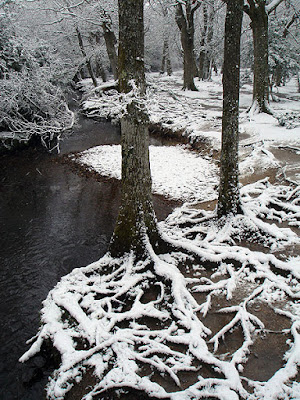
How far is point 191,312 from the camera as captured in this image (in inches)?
165

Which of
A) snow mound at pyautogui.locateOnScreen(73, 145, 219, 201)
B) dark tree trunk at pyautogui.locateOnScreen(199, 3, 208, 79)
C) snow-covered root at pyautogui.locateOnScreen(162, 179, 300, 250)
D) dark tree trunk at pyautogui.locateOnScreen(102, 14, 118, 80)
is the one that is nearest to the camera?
snow-covered root at pyautogui.locateOnScreen(162, 179, 300, 250)

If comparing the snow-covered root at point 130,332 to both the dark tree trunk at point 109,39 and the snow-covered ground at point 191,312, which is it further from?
the dark tree trunk at point 109,39

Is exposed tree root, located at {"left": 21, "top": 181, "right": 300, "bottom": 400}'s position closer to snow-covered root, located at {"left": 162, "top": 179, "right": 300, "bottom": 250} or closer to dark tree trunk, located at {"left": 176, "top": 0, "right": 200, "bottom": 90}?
snow-covered root, located at {"left": 162, "top": 179, "right": 300, "bottom": 250}

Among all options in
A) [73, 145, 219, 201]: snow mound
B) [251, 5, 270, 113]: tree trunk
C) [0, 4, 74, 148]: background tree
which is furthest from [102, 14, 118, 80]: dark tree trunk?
[251, 5, 270, 113]: tree trunk

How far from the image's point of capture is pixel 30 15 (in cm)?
2184

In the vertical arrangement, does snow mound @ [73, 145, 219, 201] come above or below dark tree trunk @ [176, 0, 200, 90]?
below

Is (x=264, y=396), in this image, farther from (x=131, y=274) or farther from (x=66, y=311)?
(x=66, y=311)

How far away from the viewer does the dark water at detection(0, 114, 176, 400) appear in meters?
4.25

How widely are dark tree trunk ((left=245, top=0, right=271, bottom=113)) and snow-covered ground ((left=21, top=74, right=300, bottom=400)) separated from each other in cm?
764

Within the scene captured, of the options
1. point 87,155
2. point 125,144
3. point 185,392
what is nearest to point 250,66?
point 87,155

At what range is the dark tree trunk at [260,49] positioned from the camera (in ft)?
39.7

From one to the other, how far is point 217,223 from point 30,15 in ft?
79.3

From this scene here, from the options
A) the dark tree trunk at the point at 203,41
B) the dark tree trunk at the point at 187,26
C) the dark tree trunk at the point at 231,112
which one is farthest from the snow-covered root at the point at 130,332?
the dark tree trunk at the point at 203,41

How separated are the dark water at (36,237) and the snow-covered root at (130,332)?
0.47m
